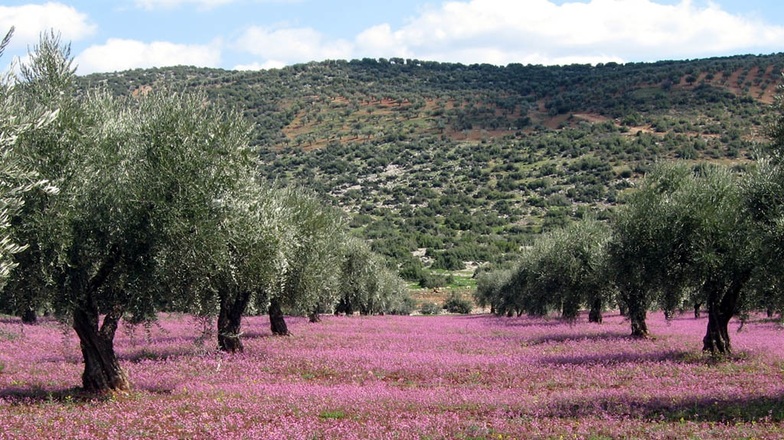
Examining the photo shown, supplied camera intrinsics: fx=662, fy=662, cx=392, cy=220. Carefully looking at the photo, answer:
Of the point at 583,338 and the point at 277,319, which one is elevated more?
the point at 277,319

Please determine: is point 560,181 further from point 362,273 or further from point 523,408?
point 523,408

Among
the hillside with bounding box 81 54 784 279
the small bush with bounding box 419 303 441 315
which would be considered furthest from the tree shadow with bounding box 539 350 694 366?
the small bush with bounding box 419 303 441 315

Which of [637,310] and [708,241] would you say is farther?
[637,310]

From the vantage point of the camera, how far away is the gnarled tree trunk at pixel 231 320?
27.9 metres

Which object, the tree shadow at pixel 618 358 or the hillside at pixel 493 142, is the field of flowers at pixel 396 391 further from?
the hillside at pixel 493 142

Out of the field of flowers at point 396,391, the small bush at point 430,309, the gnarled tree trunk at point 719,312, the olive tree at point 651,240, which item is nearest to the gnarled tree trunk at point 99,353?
the field of flowers at point 396,391

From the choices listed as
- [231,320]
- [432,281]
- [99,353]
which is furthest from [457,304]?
[99,353]

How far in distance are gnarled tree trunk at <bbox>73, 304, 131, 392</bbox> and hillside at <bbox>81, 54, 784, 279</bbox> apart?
317ft

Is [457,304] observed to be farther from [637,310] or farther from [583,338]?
[637,310]

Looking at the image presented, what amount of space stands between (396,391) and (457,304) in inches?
3633

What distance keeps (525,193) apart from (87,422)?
128 meters

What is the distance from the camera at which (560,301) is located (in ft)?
157

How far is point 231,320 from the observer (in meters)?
28.5

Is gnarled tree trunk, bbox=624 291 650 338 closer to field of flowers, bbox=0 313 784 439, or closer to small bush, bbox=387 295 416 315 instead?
field of flowers, bbox=0 313 784 439
